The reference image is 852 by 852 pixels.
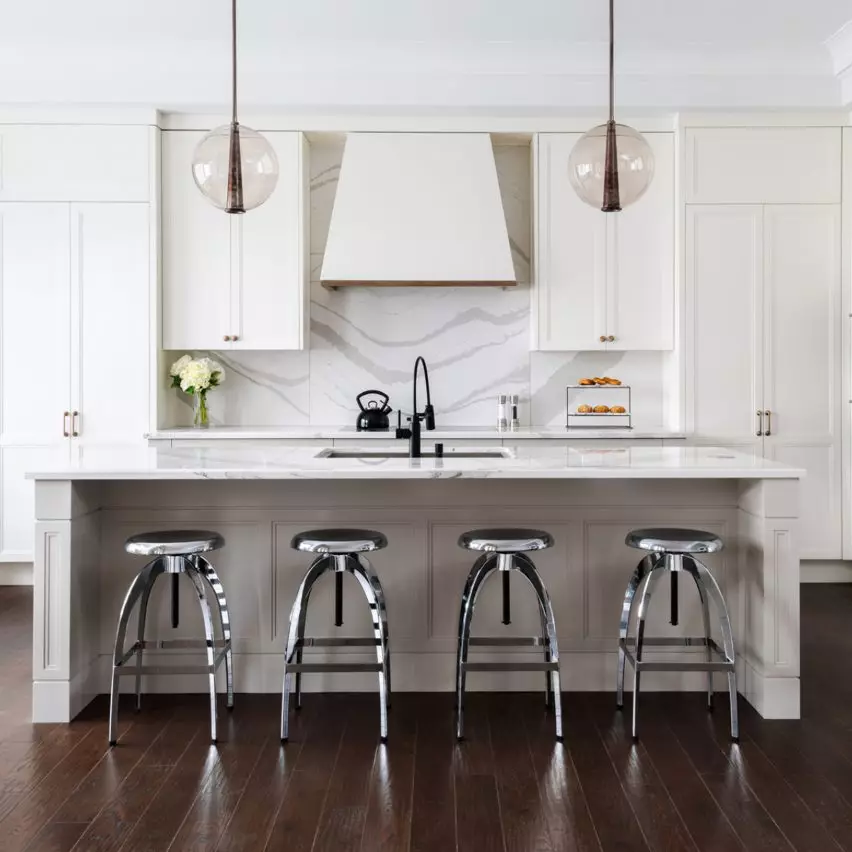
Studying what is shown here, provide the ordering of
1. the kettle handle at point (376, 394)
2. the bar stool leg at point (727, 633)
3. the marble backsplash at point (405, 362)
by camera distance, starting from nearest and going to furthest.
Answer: the bar stool leg at point (727, 633) → the kettle handle at point (376, 394) → the marble backsplash at point (405, 362)

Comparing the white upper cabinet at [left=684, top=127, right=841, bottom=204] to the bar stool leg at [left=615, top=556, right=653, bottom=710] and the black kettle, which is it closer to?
the black kettle

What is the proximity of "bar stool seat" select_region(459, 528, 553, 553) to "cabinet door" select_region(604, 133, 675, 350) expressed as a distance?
7.92ft

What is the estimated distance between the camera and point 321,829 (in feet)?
7.14

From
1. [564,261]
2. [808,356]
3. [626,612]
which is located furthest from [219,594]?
[808,356]

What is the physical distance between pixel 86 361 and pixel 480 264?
229 cm

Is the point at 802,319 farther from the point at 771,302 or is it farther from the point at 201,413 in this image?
the point at 201,413

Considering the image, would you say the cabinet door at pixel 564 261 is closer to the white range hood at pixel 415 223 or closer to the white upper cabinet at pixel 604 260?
the white upper cabinet at pixel 604 260

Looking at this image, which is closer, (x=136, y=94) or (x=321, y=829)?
(x=321, y=829)

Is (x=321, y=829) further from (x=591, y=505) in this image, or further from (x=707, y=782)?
(x=591, y=505)

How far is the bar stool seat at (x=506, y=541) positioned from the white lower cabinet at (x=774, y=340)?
2.41 meters

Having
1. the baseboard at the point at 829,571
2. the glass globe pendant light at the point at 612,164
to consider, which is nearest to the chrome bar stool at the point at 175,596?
the glass globe pendant light at the point at 612,164

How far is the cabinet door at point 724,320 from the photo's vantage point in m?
4.91

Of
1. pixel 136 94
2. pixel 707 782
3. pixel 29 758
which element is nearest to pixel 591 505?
pixel 707 782

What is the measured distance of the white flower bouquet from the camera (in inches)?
198
